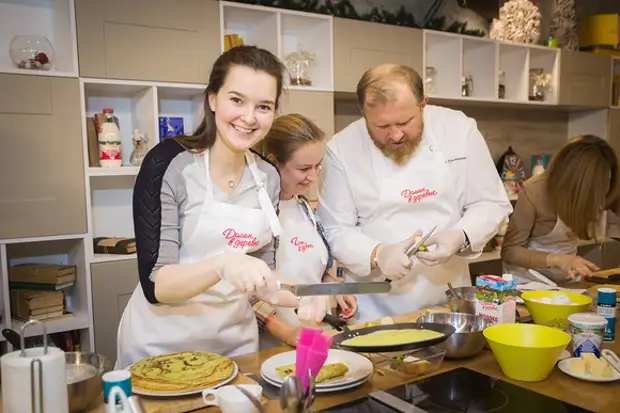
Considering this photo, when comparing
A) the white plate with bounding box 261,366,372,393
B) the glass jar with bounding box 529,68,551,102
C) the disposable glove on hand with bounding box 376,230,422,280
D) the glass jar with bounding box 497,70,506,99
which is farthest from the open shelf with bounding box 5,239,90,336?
the glass jar with bounding box 529,68,551,102

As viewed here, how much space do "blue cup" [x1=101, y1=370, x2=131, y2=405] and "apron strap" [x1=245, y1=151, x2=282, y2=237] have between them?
0.57m

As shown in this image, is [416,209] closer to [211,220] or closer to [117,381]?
[211,220]

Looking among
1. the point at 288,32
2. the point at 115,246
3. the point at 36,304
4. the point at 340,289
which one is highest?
the point at 288,32

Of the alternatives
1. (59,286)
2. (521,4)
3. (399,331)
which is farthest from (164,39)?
(521,4)

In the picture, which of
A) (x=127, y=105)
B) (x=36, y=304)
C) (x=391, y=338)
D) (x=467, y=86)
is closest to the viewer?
(x=391, y=338)

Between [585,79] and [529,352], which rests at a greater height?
[585,79]

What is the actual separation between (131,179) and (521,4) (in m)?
2.84

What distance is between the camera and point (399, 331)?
1.32 m

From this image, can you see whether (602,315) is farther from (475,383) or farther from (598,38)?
(598,38)

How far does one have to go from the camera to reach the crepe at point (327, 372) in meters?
1.16

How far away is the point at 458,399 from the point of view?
1093 mm

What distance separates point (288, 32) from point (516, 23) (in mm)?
1734

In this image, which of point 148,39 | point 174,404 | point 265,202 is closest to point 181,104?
point 148,39

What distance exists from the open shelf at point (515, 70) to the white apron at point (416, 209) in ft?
7.39
